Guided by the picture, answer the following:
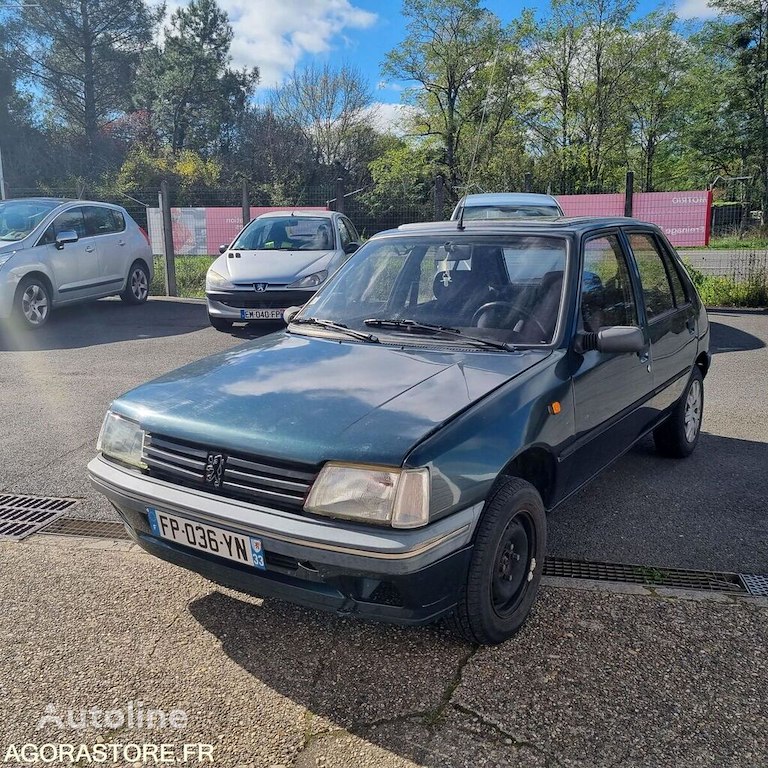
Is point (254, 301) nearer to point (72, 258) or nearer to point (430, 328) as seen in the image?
point (72, 258)

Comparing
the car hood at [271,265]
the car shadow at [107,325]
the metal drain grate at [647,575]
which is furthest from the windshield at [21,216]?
the metal drain grate at [647,575]

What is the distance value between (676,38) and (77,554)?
38.0m

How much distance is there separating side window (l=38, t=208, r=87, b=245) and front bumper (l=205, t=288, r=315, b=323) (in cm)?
280

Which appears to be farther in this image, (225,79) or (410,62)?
(225,79)

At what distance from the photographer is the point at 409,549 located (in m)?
2.34

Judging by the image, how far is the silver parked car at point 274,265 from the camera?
9359 millimetres

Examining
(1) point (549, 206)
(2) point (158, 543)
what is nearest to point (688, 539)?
(2) point (158, 543)

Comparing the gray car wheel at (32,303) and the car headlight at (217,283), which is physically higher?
the car headlight at (217,283)

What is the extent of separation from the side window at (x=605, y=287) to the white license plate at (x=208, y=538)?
1.96 metres

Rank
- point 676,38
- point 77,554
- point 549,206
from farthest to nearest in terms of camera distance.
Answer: point 676,38
point 549,206
point 77,554

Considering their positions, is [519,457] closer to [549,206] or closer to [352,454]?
[352,454]

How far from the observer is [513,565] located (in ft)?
9.48

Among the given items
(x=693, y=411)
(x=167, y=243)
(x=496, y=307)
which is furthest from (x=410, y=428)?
(x=167, y=243)

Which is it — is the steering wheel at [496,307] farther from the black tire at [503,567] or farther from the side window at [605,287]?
the black tire at [503,567]
